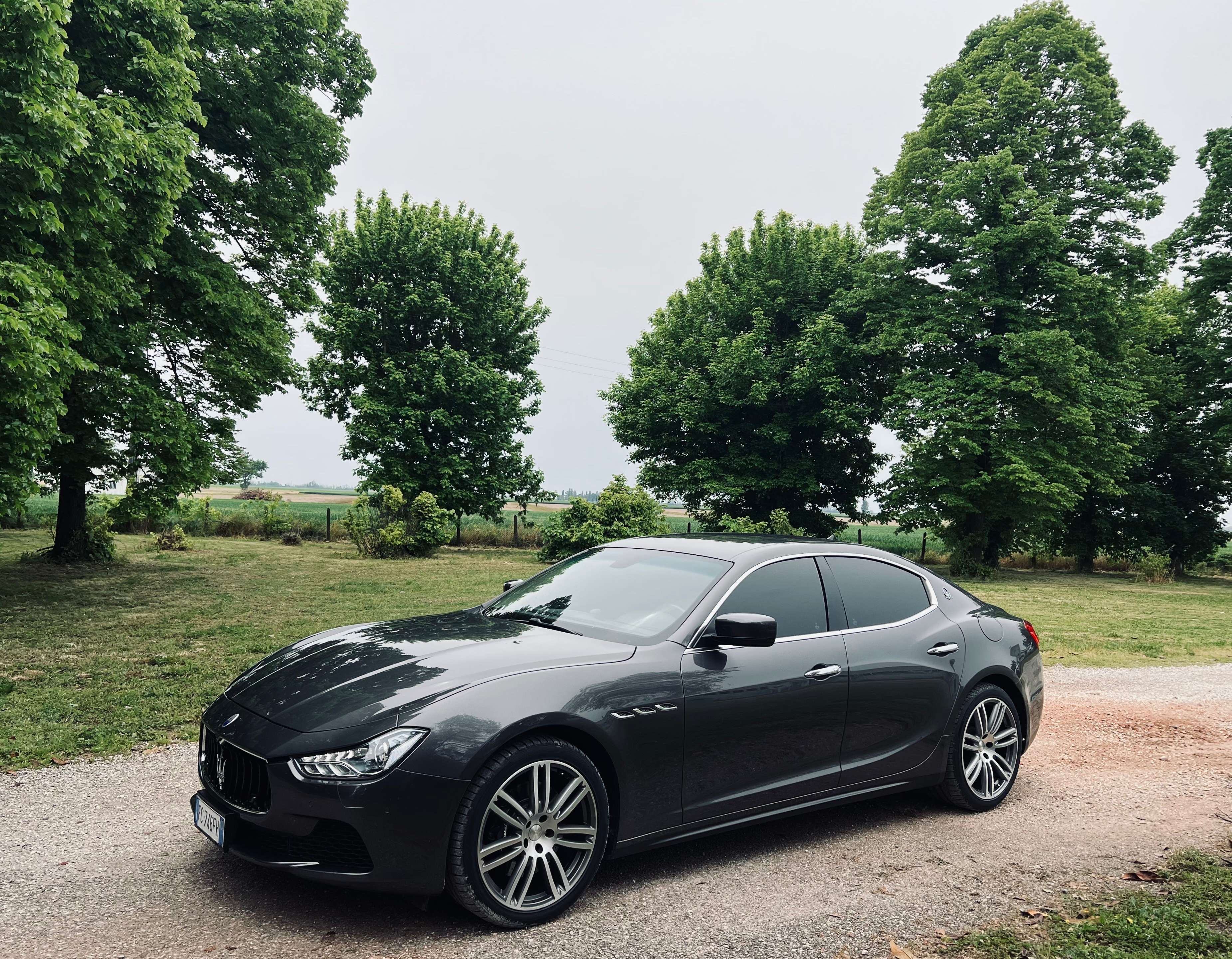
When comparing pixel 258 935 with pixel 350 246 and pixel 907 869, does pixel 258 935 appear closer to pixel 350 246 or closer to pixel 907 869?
pixel 907 869

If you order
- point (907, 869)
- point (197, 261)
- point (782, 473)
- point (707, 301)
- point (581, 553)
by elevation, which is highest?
point (707, 301)

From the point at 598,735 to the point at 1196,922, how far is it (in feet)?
8.75

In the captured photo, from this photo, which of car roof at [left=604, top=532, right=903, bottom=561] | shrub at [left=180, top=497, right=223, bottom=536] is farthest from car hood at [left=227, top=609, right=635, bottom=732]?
shrub at [left=180, top=497, right=223, bottom=536]

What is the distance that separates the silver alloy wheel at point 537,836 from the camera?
347 cm

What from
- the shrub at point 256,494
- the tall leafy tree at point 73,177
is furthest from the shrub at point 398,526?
the shrub at point 256,494

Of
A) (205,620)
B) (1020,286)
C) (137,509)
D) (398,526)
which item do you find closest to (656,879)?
(205,620)

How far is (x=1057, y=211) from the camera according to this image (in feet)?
90.6

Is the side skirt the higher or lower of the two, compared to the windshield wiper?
lower

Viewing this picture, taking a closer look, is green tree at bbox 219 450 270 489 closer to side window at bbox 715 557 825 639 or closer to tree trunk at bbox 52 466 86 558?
tree trunk at bbox 52 466 86 558

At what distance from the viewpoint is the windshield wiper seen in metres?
4.45

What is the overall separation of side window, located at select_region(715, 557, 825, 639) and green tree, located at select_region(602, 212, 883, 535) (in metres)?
26.6

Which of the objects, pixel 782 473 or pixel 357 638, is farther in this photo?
pixel 782 473

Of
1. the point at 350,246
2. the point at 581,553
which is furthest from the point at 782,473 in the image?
the point at 581,553

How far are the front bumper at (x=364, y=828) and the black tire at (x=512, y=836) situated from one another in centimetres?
6
